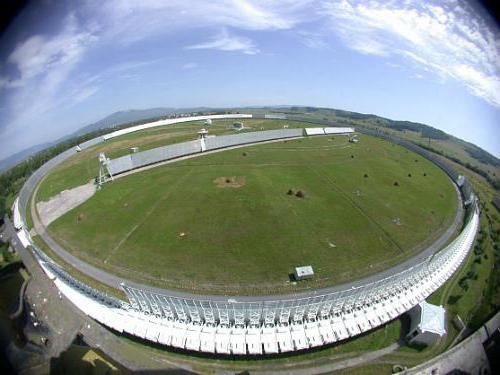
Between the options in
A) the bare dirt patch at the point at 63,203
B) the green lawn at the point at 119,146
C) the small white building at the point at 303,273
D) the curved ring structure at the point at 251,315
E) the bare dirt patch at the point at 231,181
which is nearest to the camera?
the curved ring structure at the point at 251,315

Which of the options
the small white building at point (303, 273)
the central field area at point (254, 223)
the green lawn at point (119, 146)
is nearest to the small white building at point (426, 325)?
the central field area at point (254, 223)

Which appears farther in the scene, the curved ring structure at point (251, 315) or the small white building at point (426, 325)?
the small white building at point (426, 325)

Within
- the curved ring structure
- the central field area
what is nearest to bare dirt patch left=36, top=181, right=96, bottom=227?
the central field area

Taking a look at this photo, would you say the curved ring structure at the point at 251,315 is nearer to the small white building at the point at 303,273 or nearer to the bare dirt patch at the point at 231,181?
the small white building at the point at 303,273

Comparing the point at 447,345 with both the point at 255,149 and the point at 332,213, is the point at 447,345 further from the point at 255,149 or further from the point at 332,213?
the point at 255,149

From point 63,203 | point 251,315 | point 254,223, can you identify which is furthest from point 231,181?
point 251,315

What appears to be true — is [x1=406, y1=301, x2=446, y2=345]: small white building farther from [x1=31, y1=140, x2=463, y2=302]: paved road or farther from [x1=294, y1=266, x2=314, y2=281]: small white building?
[x1=294, y1=266, x2=314, y2=281]: small white building

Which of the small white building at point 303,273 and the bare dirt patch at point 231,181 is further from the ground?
the small white building at point 303,273
